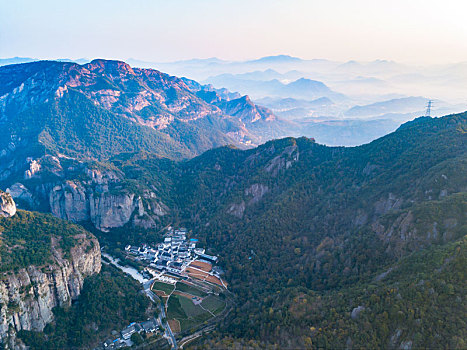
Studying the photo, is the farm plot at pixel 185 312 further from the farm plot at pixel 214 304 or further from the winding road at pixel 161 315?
the winding road at pixel 161 315

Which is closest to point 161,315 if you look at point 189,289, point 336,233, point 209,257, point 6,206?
point 189,289

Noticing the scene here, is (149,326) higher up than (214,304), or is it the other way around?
(149,326)

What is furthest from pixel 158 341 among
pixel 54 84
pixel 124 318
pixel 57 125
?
pixel 54 84

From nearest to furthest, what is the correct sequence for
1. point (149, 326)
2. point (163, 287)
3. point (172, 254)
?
1. point (149, 326)
2. point (163, 287)
3. point (172, 254)

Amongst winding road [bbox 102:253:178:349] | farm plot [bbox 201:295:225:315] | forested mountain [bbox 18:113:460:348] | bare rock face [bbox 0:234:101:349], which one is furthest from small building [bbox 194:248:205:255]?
bare rock face [bbox 0:234:101:349]

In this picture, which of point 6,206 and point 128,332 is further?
point 6,206

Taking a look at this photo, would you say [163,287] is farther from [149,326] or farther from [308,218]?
[308,218]
